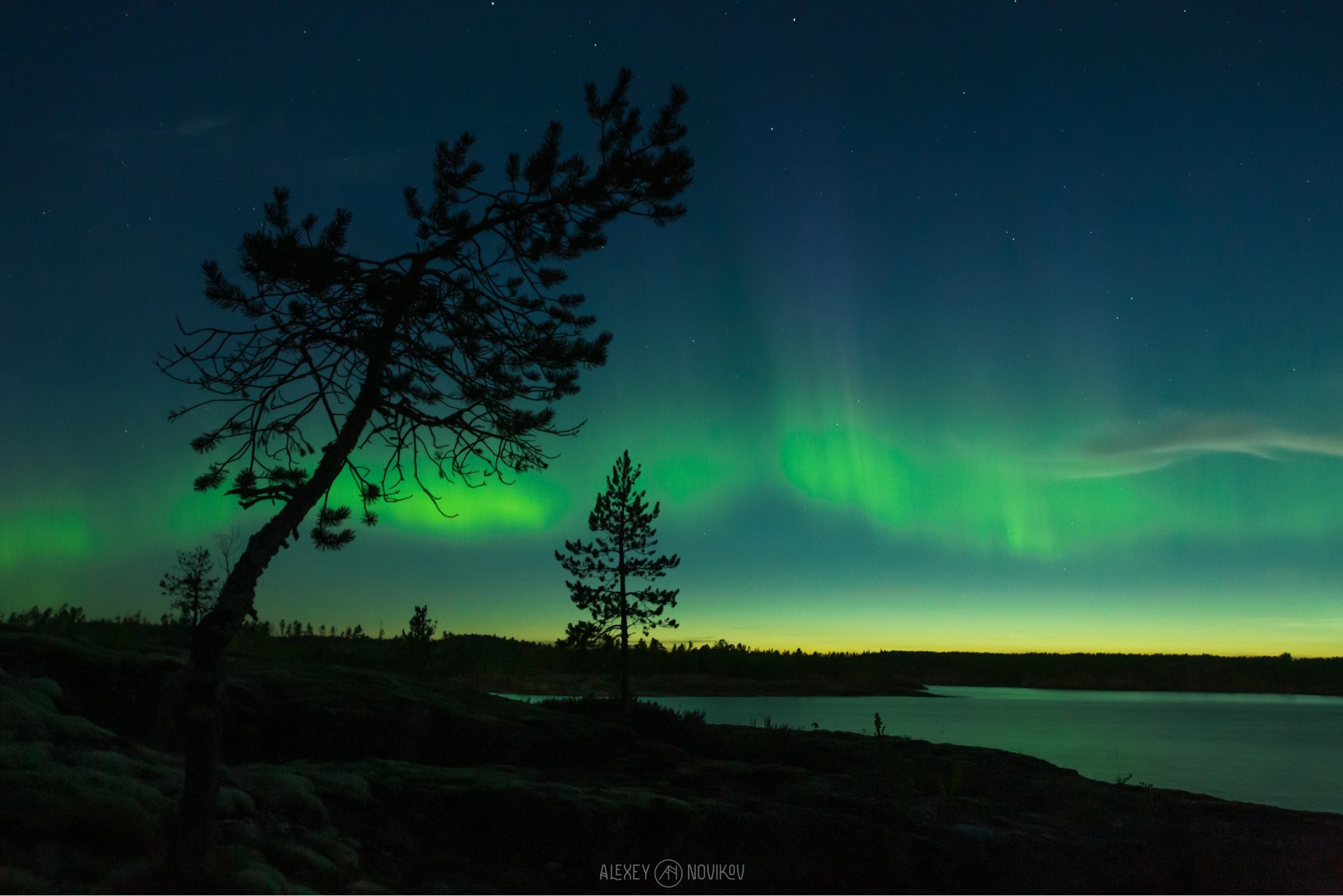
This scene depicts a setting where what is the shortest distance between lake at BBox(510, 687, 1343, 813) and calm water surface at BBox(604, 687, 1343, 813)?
0.17 m

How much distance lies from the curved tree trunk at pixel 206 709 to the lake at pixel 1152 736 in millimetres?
25556

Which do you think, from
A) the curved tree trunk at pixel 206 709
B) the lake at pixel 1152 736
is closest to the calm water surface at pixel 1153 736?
the lake at pixel 1152 736

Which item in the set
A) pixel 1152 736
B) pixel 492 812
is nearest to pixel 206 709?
pixel 492 812

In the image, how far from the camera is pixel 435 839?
40.4 feet

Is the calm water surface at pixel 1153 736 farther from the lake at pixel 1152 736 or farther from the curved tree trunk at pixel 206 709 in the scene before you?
the curved tree trunk at pixel 206 709

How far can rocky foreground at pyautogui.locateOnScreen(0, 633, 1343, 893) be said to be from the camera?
30.8ft

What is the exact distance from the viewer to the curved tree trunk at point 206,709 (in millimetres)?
8492

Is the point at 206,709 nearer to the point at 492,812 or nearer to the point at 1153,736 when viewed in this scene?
the point at 492,812

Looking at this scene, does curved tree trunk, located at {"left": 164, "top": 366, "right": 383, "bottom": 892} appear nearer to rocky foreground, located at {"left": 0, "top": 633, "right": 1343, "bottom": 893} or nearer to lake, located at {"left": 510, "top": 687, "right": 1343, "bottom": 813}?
rocky foreground, located at {"left": 0, "top": 633, "right": 1343, "bottom": 893}

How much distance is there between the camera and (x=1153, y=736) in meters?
83.2

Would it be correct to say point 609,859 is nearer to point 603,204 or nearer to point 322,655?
point 603,204

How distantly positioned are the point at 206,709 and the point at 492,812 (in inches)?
221

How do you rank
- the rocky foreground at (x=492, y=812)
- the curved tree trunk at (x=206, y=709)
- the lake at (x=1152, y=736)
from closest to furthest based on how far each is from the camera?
the curved tree trunk at (x=206, y=709), the rocky foreground at (x=492, y=812), the lake at (x=1152, y=736)

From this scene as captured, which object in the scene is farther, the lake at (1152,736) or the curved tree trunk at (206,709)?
the lake at (1152,736)
